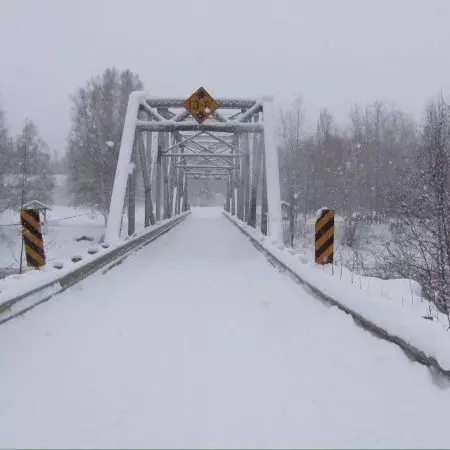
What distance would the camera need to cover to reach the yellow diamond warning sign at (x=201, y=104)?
37.7 ft

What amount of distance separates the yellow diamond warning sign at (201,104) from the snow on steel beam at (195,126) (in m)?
0.84

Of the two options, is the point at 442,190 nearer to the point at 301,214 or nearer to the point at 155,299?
the point at 155,299

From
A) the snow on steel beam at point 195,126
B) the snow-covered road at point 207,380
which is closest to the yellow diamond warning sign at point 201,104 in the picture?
the snow on steel beam at point 195,126

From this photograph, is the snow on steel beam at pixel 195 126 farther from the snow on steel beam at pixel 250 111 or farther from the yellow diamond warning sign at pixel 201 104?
the yellow diamond warning sign at pixel 201 104

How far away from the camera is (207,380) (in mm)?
2982

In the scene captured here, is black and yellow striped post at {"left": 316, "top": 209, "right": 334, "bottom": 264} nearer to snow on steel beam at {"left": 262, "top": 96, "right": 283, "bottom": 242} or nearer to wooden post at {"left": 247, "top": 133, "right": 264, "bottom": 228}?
snow on steel beam at {"left": 262, "top": 96, "right": 283, "bottom": 242}

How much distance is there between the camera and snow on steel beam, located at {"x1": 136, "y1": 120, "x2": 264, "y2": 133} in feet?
40.2

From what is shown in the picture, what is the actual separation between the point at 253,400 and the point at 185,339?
125 centimetres

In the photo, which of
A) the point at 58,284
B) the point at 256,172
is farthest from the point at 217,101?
the point at 58,284

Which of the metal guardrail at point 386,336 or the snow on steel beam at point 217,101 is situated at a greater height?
the snow on steel beam at point 217,101

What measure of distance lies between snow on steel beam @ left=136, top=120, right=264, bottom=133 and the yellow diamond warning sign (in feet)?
2.75

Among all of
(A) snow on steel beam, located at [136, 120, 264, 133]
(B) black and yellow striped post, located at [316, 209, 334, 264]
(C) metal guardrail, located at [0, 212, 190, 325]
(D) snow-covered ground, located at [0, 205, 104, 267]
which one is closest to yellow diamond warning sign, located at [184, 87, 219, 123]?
(A) snow on steel beam, located at [136, 120, 264, 133]

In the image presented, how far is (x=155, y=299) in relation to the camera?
5.42 m

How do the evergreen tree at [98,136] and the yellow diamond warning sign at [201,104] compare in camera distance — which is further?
the evergreen tree at [98,136]
